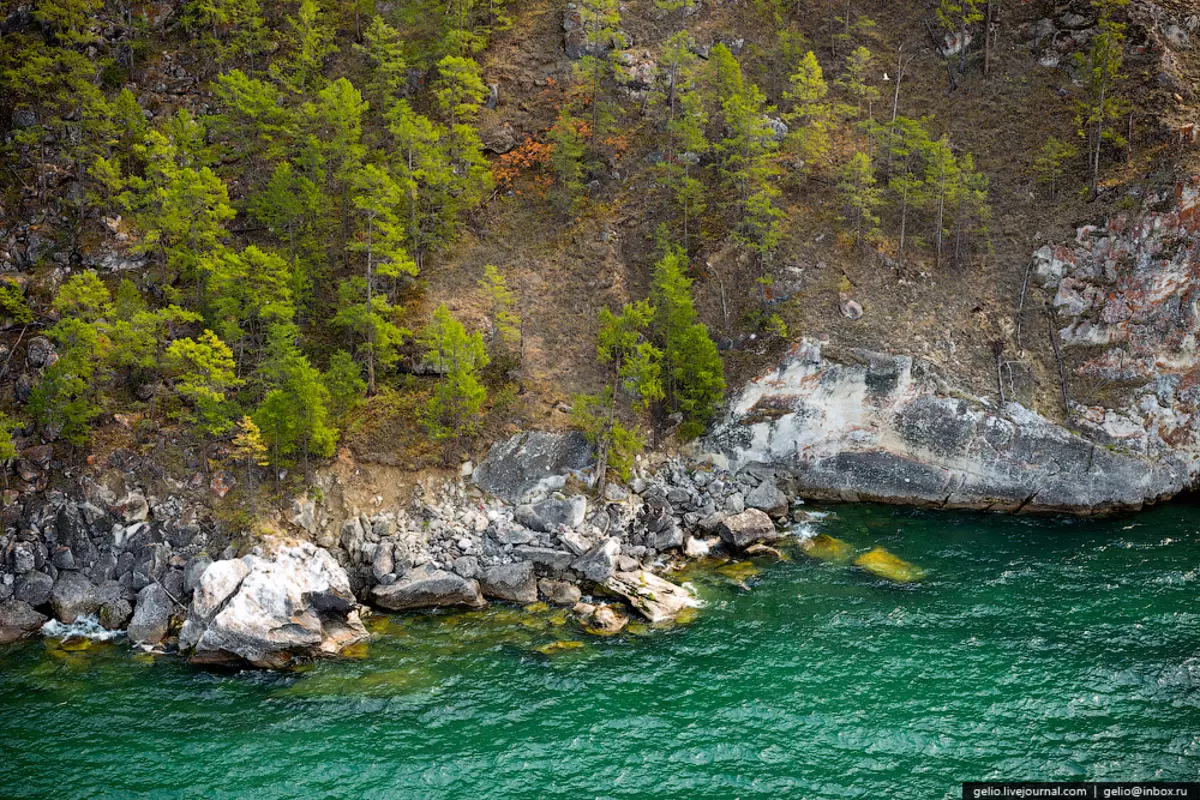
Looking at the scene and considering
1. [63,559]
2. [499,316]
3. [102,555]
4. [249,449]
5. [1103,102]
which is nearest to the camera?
[63,559]

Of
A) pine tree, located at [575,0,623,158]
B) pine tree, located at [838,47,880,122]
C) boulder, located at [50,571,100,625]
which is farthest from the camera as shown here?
Answer: pine tree, located at [575,0,623,158]

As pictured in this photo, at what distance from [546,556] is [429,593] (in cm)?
573

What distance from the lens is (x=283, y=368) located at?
38.8 meters

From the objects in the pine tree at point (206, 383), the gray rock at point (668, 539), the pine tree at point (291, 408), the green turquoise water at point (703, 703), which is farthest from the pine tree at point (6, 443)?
the gray rock at point (668, 539)

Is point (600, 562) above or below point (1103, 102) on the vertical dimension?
below

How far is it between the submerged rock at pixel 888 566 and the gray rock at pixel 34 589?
121 feet

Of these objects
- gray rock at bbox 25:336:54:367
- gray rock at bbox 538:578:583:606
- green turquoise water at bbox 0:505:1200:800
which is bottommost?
green turquoise water at bbox 0:505:1200:800

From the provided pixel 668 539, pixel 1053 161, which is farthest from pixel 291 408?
pixel 1053 161

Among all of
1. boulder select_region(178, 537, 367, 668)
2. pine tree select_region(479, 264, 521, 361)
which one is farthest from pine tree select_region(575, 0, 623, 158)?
boulder select_region(178, 537, 367, 668)

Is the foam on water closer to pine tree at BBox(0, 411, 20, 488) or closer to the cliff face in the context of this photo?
pine tree at BBox(0, 411, 20, 488)

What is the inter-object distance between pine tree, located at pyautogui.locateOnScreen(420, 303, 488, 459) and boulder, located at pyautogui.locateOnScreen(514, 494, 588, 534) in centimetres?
563

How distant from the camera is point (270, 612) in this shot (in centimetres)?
3186

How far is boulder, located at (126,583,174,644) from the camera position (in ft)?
106

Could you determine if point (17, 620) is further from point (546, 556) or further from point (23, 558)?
point (546, 556)
